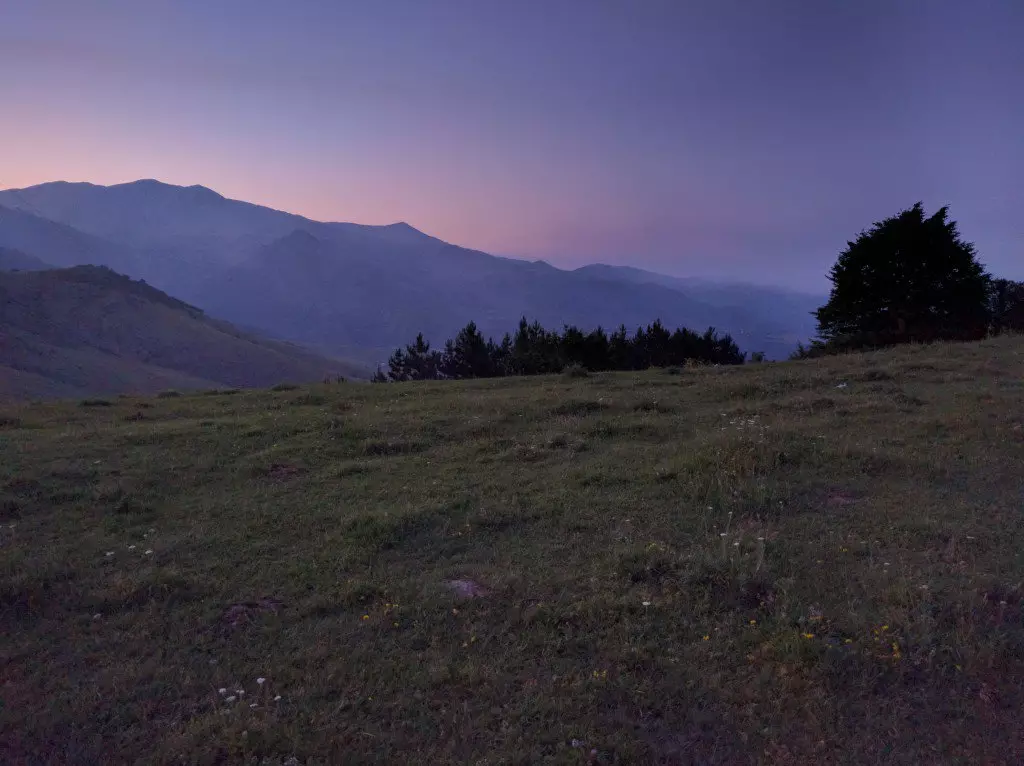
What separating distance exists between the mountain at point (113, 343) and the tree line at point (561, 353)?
42212mm

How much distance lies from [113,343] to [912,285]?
332 feet

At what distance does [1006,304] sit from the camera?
112ft

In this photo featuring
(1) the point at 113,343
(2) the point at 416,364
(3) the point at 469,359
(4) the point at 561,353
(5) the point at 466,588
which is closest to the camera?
(5) the point at 466,588

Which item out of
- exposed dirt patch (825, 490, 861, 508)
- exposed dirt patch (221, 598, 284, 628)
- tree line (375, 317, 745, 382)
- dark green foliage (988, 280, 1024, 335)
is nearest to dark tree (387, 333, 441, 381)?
tree line (375, 317, 745, 382)

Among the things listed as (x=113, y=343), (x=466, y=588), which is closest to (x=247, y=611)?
(x=466, y=588)

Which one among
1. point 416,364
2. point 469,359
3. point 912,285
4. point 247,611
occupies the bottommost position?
point 247,611

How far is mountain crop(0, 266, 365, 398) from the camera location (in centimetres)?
6962

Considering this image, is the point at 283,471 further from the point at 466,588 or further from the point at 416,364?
the point at 416,364

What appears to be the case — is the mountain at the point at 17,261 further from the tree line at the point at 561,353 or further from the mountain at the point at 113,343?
the tree line at the point at 561,353

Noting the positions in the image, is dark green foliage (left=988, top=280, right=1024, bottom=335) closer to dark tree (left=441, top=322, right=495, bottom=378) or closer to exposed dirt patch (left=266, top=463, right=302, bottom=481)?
dark tree (left=441, top=322, right=495, bottom=378)

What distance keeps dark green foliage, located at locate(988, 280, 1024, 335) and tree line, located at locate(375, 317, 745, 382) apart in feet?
42.6

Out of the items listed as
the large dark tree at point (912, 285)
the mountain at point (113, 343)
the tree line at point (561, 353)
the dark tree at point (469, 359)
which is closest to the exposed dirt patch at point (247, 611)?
the tree line at point (561, 353)

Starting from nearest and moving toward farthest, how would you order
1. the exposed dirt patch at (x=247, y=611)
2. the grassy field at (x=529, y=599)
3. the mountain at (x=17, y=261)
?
the grassy field at (x=529, y=599) → the exposed dirt patch at (x=247, y=611) → the mountain at (x=17, y=261)

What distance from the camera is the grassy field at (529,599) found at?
3.81 m
